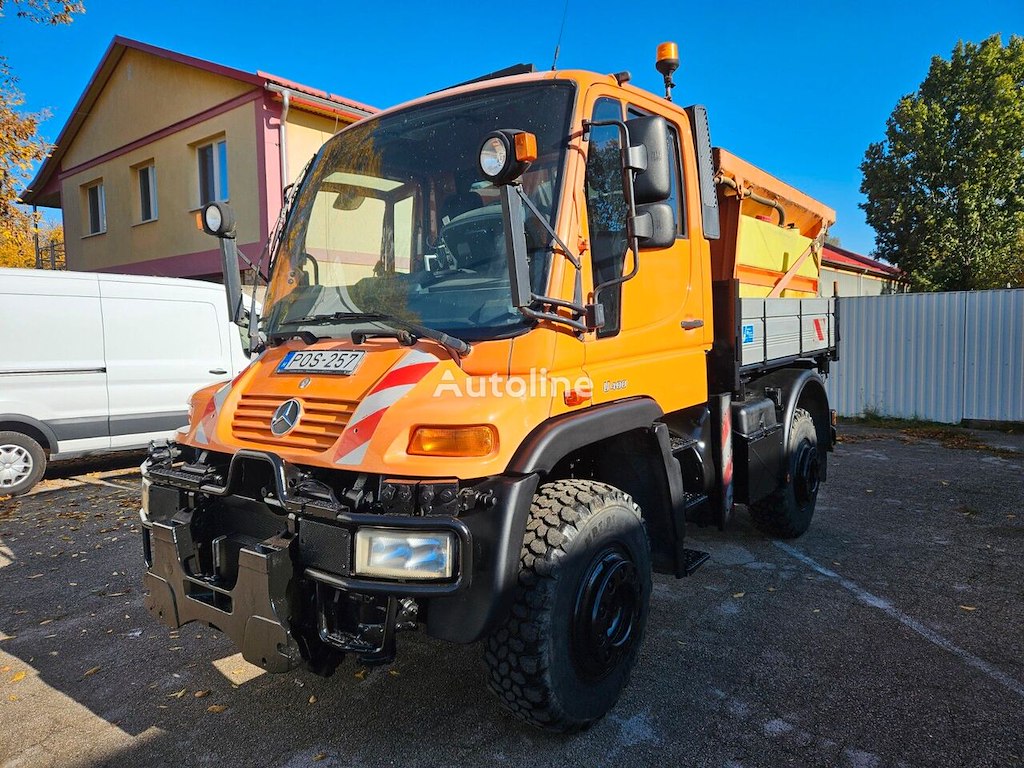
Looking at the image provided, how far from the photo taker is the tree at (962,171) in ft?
60.5

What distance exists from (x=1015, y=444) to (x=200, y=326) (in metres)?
10.7

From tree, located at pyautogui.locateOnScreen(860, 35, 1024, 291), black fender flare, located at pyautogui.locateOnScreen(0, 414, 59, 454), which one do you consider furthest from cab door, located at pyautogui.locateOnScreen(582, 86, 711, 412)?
tree, located at pyautogui.locateOnScreen(860, 35, 1024, 291)

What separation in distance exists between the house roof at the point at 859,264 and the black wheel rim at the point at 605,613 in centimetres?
1563

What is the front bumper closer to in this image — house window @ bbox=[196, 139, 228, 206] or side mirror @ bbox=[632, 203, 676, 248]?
side mirror @ bbox=[632, 203, 676, 248]

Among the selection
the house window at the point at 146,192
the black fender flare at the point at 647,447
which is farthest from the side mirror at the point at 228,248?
the house window at the point at 146,192

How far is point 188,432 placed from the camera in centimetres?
310

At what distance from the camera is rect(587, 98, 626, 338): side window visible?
9.44 ft

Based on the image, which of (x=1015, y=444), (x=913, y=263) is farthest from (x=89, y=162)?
(x=913, y=263)

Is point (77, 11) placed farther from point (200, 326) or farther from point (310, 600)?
point (310, 600)

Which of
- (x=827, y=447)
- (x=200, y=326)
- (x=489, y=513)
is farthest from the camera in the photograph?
(x=200, y=326)

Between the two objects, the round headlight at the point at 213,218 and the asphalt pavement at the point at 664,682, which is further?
the round headlight at the point at 213,218

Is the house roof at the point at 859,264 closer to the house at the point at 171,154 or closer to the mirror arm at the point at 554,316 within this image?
the house at the point at 171,154

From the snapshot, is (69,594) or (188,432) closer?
(188,432)

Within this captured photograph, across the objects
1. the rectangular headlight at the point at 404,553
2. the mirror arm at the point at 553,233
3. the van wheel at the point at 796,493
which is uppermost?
the mirror arm at the point at 553,233
